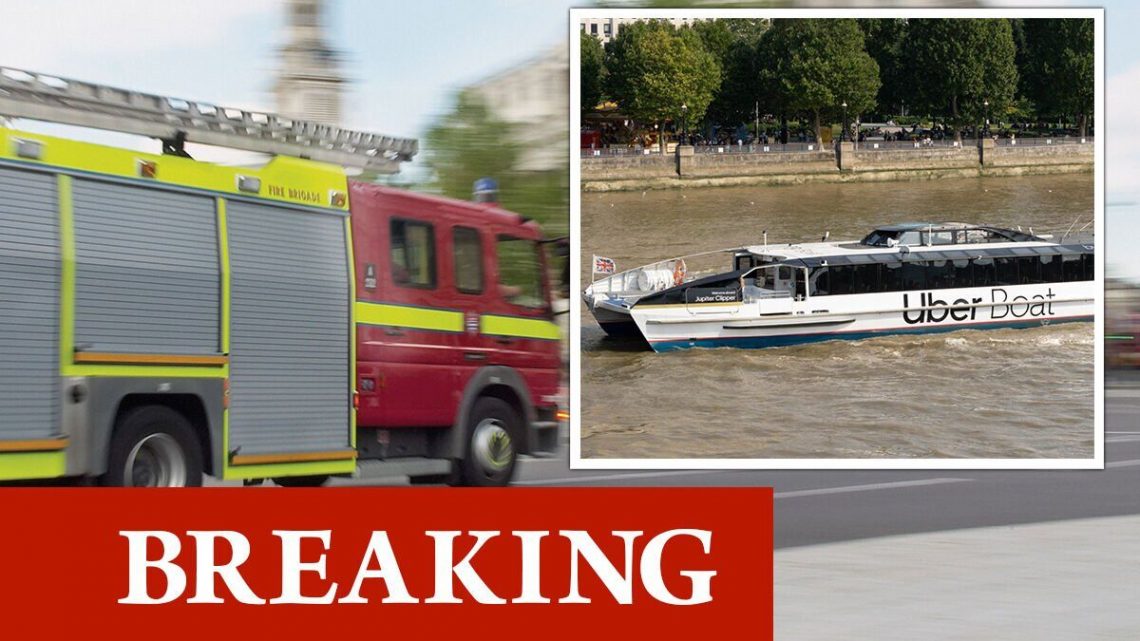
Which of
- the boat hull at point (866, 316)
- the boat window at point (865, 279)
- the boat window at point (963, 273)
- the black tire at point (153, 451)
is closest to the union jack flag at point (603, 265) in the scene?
the boat hull at point (866, 316)

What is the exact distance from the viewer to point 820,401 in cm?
1445

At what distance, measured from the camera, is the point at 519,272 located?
1352 cm

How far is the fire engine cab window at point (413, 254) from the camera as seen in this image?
1238 cm

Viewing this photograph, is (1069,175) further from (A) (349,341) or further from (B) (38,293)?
(B) (38,293)

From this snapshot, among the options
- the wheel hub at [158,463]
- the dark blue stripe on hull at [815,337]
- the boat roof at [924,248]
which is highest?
the boat roof at [924,248]

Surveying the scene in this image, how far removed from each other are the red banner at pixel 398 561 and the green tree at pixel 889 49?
920cm

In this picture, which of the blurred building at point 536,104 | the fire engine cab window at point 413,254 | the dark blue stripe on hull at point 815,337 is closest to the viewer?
the fire engine cab window at point 413,254

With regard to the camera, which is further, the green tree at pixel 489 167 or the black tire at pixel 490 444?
the green tree at pixel 489 167

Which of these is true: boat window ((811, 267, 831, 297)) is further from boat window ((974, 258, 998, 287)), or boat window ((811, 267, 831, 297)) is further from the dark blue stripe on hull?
boat window ((974, 258, 998, 287))

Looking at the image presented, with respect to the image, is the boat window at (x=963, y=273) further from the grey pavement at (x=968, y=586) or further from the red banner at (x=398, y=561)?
the red banner at (x=398, y=561)

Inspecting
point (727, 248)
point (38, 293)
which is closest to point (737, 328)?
point (727, 248)

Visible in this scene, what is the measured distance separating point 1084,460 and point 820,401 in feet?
7.08

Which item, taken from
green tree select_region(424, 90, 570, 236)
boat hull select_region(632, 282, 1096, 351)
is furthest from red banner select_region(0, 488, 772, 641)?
boat hull select_region(632, 282, 1096, 351)

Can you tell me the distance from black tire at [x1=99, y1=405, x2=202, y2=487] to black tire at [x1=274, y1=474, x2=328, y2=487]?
3.35 feet
